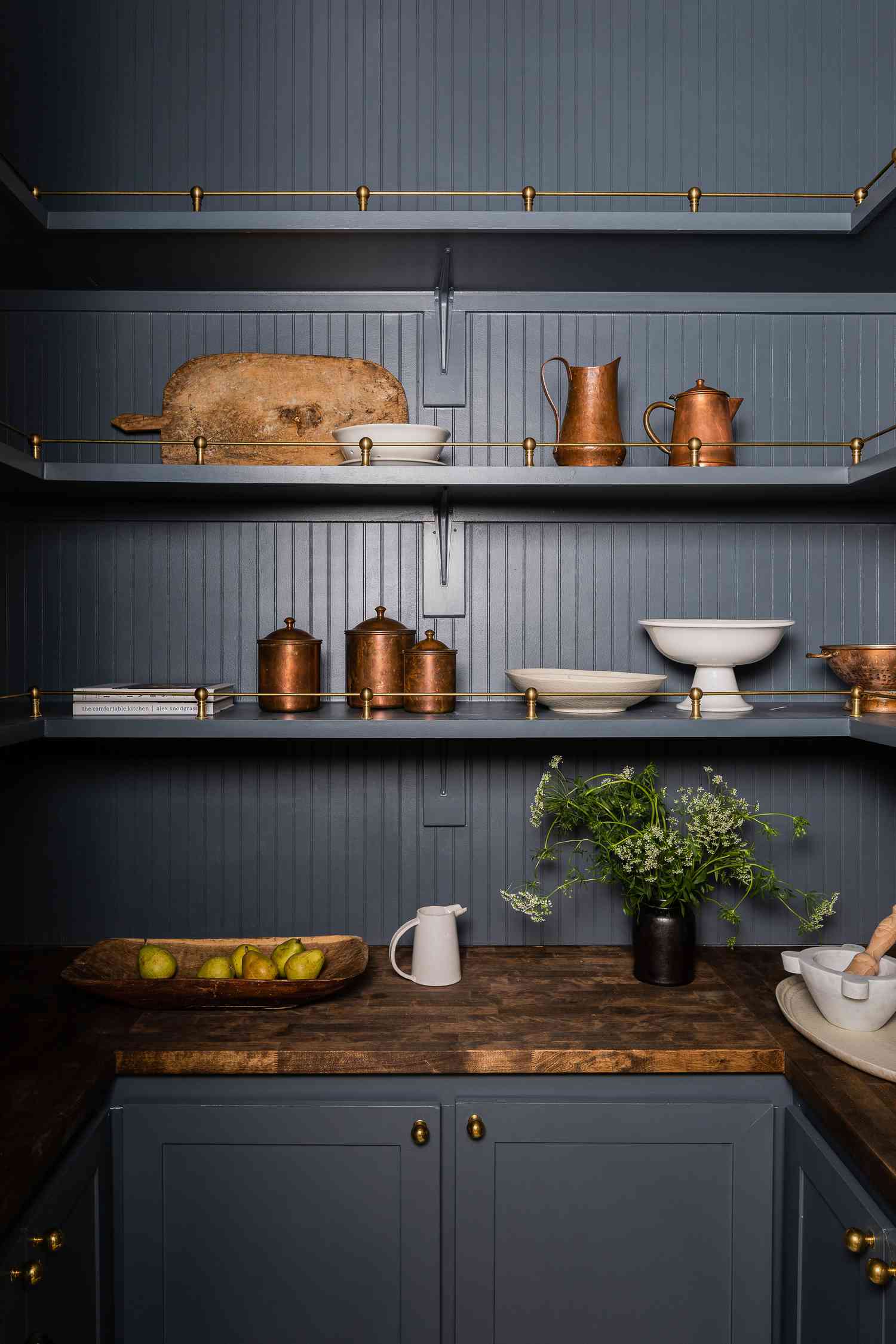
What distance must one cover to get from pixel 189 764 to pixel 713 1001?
116cm

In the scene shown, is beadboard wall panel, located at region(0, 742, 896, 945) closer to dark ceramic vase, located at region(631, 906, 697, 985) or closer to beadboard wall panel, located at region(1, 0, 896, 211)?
dark ceramic vase, located at region(631, 906, 697, 985)

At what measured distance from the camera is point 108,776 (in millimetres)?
2053

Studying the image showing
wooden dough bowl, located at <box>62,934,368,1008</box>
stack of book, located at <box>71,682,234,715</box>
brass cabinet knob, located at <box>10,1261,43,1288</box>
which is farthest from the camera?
stack of book, located at <box>71,682,234,715</box>

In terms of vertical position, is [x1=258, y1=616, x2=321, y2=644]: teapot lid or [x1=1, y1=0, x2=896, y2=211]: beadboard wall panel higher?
[x1=1, y1=0, x2=896, y2=211]: beadboard wall panel

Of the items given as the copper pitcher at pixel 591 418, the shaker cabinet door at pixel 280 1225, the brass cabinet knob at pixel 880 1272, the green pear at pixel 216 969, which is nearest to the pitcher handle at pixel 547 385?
the copper pitcher at pixel 591 418

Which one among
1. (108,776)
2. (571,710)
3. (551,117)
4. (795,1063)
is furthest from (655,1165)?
(551,117)

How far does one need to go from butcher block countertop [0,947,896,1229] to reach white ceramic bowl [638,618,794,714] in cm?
55

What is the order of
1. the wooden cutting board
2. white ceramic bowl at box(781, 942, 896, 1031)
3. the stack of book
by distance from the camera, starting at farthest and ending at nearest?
1. the wooden cutting board
2. the stack of book
3. white ceramic bowl at box(781, 942, 896, 1031)

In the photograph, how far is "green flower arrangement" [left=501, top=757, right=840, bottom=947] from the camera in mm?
1792

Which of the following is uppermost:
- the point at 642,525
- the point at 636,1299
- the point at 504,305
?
A: the point at 504,305

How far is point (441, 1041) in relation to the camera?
156 centimetres

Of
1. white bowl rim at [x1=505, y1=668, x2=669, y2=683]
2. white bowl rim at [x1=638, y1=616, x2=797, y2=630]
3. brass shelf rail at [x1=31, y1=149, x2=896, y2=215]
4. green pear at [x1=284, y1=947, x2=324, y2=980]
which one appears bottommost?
green pear at [x1=284, y1=947, x2=324, y2=980]

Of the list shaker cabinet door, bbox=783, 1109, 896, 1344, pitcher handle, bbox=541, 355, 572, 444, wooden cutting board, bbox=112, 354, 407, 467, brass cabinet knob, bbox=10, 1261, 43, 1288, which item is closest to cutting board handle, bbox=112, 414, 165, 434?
wooden cutting board, bbox=112, 354, 407, 467

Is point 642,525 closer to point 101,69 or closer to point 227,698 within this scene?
point 227,698
